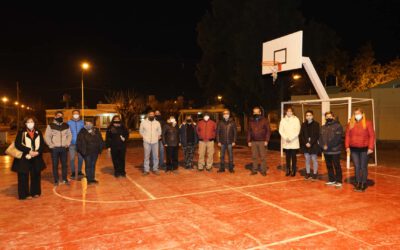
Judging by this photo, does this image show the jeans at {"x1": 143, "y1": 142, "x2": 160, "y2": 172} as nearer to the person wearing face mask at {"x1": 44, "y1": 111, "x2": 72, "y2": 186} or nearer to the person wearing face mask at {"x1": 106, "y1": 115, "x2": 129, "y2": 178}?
the person wearing face mask at {"x1": 106, "y1": 115, "x2": 129, "y2": 178}

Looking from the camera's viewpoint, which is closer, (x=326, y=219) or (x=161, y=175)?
(x=326, y=219)

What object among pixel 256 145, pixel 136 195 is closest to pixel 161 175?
pixel 136 195

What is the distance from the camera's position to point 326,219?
5324 mm

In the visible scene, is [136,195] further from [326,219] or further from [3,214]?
[326,219]

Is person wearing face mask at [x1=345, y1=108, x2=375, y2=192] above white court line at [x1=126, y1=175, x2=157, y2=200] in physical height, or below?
above

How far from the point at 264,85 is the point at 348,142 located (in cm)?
1667

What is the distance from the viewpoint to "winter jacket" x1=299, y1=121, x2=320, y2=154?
809cm

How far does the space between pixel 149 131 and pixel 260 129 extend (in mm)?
3168

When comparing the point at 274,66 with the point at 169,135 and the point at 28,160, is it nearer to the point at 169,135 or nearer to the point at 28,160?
the point at 169,135

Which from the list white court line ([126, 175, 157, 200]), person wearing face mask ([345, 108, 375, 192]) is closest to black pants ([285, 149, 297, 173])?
person wearing face mask ([345, 108, 375, 192])

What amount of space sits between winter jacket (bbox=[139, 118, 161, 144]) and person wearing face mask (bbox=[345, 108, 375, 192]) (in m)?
5.09

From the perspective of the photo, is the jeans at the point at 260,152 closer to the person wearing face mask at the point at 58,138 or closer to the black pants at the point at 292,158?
the black pants at the point at 292,158

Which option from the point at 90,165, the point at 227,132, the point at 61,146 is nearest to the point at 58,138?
the point at 61,146

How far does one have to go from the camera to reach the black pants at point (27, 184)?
6.82 metres
